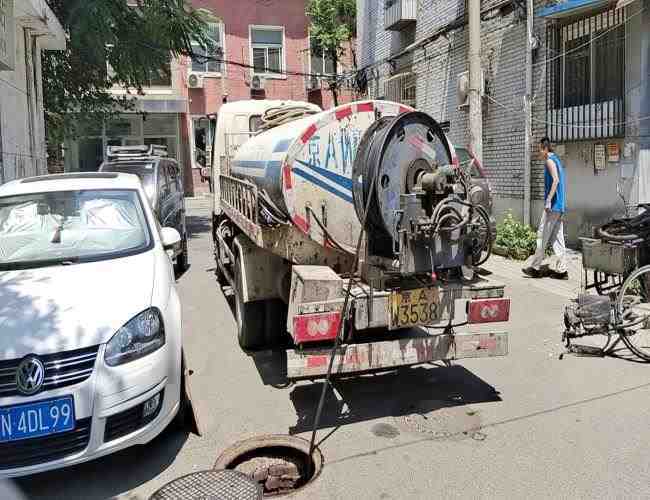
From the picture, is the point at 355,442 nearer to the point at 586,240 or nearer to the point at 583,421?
the point at 583,421

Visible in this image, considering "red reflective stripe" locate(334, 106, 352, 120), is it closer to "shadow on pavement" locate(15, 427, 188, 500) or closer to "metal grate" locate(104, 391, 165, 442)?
"metal grate" locate(104, 391, 165, 442)

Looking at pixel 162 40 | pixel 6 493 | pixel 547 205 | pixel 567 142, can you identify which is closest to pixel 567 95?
pixel 567 142

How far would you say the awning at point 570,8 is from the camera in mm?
9743

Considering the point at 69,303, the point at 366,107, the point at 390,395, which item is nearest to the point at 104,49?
the point at 366,107

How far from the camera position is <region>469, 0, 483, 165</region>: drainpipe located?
10289 millimetres

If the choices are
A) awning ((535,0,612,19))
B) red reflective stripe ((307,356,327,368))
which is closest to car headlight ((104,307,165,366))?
red reflective stripe ((307,356,327,368))

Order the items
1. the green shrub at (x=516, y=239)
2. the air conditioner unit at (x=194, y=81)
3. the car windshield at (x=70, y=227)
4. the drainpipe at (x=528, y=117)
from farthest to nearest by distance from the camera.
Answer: the air conditioner unit at (x=194, y=81), the drainpipe at (x=528, y=117), the green shrub at (x=516, y=239), the car windshield at (x=70, y=227)

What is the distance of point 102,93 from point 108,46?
78.6 inches

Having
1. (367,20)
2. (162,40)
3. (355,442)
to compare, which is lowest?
(355,442)

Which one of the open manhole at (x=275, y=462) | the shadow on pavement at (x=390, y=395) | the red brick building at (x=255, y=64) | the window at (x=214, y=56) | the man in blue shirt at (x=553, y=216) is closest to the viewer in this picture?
the open manhole at (x=275, y=462)

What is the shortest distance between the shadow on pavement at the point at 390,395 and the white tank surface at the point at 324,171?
1.23m

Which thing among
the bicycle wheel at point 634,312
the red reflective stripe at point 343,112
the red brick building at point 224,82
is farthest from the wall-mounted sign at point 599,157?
the red brick building at point 224,82

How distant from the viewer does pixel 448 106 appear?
1576 centimetres

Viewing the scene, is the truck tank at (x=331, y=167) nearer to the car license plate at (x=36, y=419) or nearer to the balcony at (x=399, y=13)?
the car license plate at (x=36, y=419)
